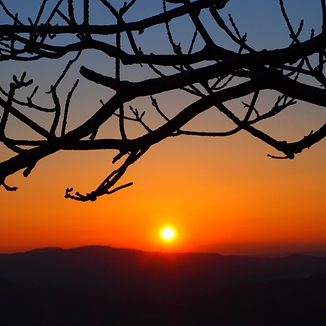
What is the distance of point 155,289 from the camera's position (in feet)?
252

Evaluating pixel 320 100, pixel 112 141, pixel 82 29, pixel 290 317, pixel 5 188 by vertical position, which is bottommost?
pixel 290 317

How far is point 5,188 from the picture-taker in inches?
96.7

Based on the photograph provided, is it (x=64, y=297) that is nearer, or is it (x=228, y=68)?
(x=228, y=68)

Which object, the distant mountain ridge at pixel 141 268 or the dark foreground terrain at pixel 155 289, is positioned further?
the distant mountain ridge at pixel 141 268

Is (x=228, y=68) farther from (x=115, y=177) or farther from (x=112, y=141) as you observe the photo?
(x=115, y=177)

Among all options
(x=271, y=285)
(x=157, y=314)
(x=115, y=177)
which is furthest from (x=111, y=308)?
(x=115, y=177)

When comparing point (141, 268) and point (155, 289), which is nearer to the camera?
point (155, 289)

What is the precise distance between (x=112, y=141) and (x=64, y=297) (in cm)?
7296

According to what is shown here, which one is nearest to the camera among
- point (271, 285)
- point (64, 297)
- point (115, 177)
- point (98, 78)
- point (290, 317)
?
point (98, 78)

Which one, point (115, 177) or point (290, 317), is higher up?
point (115, 177)

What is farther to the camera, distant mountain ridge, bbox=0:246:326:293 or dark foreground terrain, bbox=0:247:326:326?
distant mountain ridge, bbox=0:246:326:293

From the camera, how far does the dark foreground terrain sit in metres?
56.2

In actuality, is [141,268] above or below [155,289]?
above

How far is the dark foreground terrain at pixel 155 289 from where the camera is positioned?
56.2m
